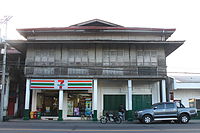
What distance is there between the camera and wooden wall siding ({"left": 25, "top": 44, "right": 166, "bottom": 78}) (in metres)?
21.2

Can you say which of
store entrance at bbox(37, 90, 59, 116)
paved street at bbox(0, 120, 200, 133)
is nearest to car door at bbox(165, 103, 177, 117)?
paved street at bbox(0, 120, 200, 133)

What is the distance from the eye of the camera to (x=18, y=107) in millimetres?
24953

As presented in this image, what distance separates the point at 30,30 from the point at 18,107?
30.2 feet

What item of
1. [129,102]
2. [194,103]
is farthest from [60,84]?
[194,103]

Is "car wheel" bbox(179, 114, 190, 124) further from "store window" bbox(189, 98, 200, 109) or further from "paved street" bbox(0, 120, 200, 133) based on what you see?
"store window" bbox(189, 98, 200, 109)

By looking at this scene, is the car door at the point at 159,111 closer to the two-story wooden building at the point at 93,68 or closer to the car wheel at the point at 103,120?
the two-story wooden building at the point at 93,68

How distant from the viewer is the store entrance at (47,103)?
75.3ft

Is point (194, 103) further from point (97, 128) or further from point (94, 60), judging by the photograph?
point (97, 128)

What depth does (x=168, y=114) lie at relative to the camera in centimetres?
1795

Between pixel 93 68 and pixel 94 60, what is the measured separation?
854 mm

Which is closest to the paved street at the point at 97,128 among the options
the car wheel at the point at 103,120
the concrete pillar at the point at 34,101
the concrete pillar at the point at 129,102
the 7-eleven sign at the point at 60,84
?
the car wheel at the point at 103,120

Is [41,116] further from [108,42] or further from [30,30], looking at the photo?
[108,42]

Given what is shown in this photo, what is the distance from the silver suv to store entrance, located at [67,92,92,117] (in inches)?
258

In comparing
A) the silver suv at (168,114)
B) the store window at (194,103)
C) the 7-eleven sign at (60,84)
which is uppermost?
the 7-eleven sign at (60,84)
